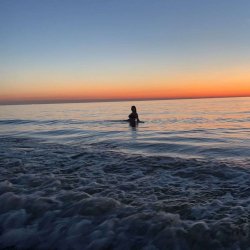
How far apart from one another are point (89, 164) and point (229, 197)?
5486mm

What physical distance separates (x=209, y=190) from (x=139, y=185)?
5.79ft

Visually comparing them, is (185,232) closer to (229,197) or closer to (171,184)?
(229,197)

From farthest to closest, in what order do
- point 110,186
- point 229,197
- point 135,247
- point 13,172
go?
point 13,172 → point 110,186 → point 229,197 → point 135,247

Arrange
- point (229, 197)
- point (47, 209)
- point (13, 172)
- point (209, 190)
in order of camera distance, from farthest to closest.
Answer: point (13, 172)
point (209, 190)
point (229, 197)
point (47, 209)

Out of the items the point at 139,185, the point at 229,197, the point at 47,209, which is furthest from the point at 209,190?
the point at 47,209

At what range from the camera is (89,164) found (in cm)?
1098

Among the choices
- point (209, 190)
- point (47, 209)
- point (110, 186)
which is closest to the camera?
point (47, 209)

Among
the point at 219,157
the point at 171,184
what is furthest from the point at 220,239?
the point at 219,157

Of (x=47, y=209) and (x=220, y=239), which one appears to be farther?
(x=47, y=209)

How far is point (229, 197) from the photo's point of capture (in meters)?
6.82

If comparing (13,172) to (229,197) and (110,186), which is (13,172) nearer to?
(110,186)

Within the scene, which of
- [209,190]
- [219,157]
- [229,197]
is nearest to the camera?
[229,197]

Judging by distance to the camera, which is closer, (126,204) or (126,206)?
(126,206)

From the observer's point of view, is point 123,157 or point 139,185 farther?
point 123,157
